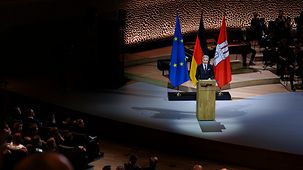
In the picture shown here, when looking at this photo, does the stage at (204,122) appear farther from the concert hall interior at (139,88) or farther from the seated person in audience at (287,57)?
the seated person in audience at (287,57)

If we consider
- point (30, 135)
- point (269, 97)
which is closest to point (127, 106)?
point (269, 97)

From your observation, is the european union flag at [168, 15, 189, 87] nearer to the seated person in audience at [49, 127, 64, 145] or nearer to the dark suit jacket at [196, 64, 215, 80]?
the dark suit jacket at [196, 64, 215, 80]

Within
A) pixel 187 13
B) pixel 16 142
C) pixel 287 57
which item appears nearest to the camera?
pixel 16 142

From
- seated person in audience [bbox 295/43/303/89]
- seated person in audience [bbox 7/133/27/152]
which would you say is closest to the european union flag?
seated person in audience [bbox 295/43/303/89]

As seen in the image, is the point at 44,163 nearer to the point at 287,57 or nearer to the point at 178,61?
the point at 178,61

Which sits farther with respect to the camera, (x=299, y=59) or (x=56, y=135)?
(x=299, y=59)

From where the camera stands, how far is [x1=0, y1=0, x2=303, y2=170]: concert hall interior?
29.3 ft

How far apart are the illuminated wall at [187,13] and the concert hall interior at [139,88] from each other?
3 centimetres

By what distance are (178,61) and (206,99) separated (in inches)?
58.3

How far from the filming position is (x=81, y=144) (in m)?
7.67

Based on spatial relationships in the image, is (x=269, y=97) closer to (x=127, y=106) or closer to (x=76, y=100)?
(x=127, y=106)

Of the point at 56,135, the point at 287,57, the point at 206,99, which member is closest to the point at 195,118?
the point at 206,99

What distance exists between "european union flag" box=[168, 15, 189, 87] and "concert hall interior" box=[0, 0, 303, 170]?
0.51m

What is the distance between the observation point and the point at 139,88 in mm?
12375
